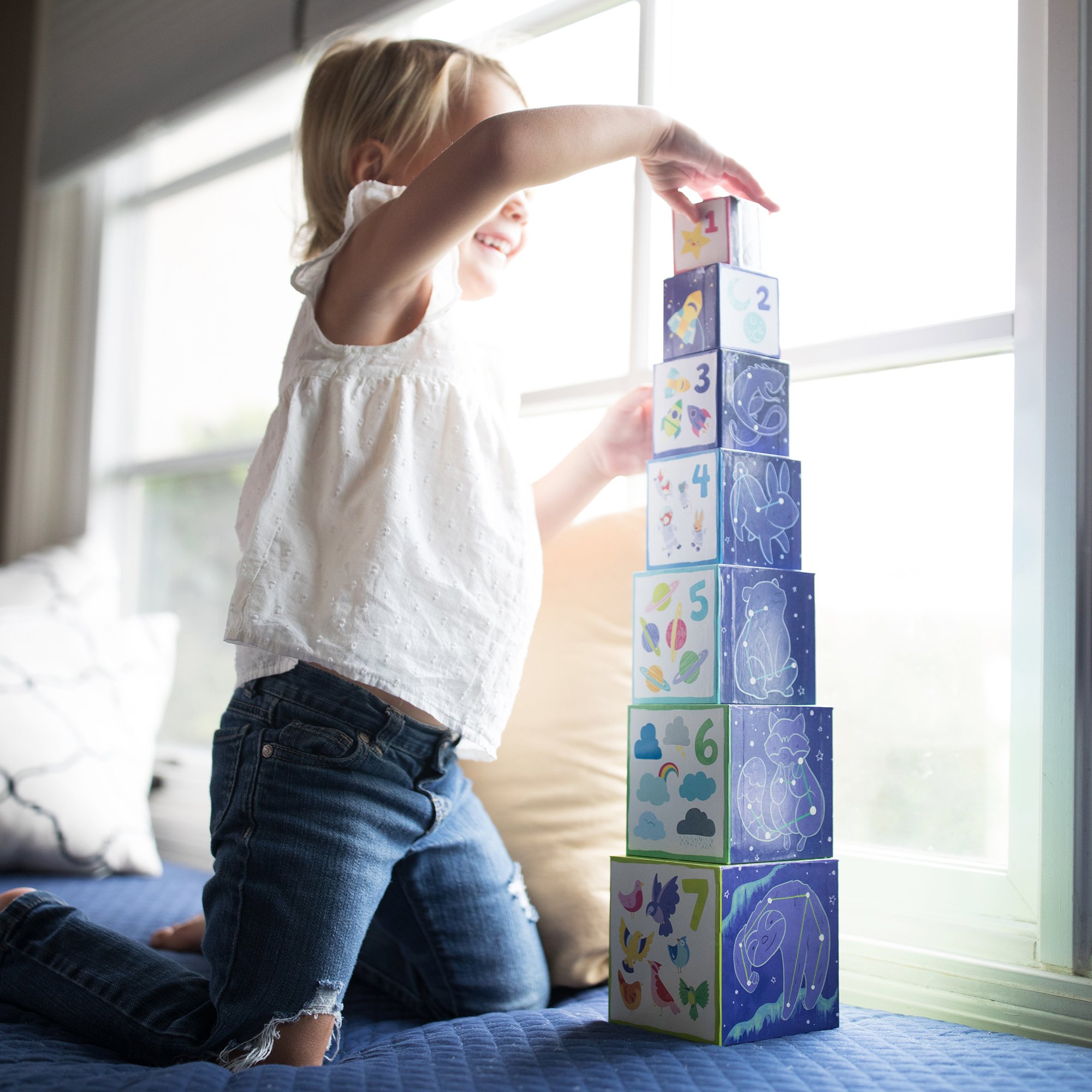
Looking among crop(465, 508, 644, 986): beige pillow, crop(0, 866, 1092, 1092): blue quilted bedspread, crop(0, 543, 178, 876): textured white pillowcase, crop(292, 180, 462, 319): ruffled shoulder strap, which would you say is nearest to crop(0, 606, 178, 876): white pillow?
crop(0, 543, 178, 876): textured white pillowcase

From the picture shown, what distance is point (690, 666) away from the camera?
2.90 feet

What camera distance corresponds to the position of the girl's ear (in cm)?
111

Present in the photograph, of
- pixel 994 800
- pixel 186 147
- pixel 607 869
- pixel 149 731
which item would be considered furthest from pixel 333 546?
pixel 186 147

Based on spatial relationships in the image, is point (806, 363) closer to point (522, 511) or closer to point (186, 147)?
point (522, 511)

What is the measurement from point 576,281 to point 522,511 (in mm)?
598

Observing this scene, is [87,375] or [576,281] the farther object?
[87,375]

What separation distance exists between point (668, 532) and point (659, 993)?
1.24ft

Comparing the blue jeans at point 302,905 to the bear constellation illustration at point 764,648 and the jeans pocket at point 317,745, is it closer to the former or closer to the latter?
the jeans pocket at point 317,745

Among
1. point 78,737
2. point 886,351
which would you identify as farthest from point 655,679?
point 78,737

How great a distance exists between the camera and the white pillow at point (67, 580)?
1.76 meters

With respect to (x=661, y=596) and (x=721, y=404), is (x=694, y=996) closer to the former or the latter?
(x=661, y=596)

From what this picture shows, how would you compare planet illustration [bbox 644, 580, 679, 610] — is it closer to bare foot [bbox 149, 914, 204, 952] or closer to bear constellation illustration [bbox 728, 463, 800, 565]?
bear constellation illustration [bbox 728, 463, 800, 565]

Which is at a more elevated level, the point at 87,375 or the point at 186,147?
the point at 186,147

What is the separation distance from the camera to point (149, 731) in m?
1.73
